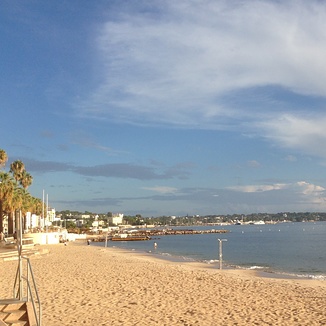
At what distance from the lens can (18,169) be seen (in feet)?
213

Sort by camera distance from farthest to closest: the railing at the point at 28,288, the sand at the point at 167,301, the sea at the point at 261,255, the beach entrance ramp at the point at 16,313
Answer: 1. the sea at the point at 261,255
2. the sand at the point at 167,301
3. the beach entrance ramp at the point at 16,313
4. the railing at the point at 28,288

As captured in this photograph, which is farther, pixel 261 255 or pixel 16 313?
pixel 261 255

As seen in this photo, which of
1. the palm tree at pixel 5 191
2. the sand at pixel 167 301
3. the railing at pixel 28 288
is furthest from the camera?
the palm tree at pixel 5 191

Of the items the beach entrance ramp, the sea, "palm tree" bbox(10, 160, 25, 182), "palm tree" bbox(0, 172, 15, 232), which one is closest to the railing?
the beach entrance ramp

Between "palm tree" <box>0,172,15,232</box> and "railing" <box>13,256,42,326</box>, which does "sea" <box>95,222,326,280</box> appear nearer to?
"palm tree" <box>0,172,15,232</box>

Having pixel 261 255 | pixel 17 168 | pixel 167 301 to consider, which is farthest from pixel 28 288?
pixel 17 168

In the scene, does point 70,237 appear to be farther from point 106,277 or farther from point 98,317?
point 98,317

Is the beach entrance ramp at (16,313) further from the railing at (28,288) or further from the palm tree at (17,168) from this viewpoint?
the palm tree at (17,168)

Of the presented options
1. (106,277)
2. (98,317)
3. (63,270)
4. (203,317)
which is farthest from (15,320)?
(63,270)

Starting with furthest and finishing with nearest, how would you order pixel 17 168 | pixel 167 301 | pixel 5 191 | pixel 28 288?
pixel 17 168, pixel 5 191, pixel 167 301, pixel 28 288

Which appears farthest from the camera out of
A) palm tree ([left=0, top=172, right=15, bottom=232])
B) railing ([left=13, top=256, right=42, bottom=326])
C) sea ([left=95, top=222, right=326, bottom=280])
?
palm tree ([left=0, top=172, right=15, bottom=232])

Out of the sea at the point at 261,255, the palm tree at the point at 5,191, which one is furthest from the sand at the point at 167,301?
the palm tree at the point at 5,191

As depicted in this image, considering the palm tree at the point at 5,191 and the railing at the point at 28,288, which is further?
the palm tree at the point at 5,191

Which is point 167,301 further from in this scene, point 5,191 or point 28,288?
point 5,191
